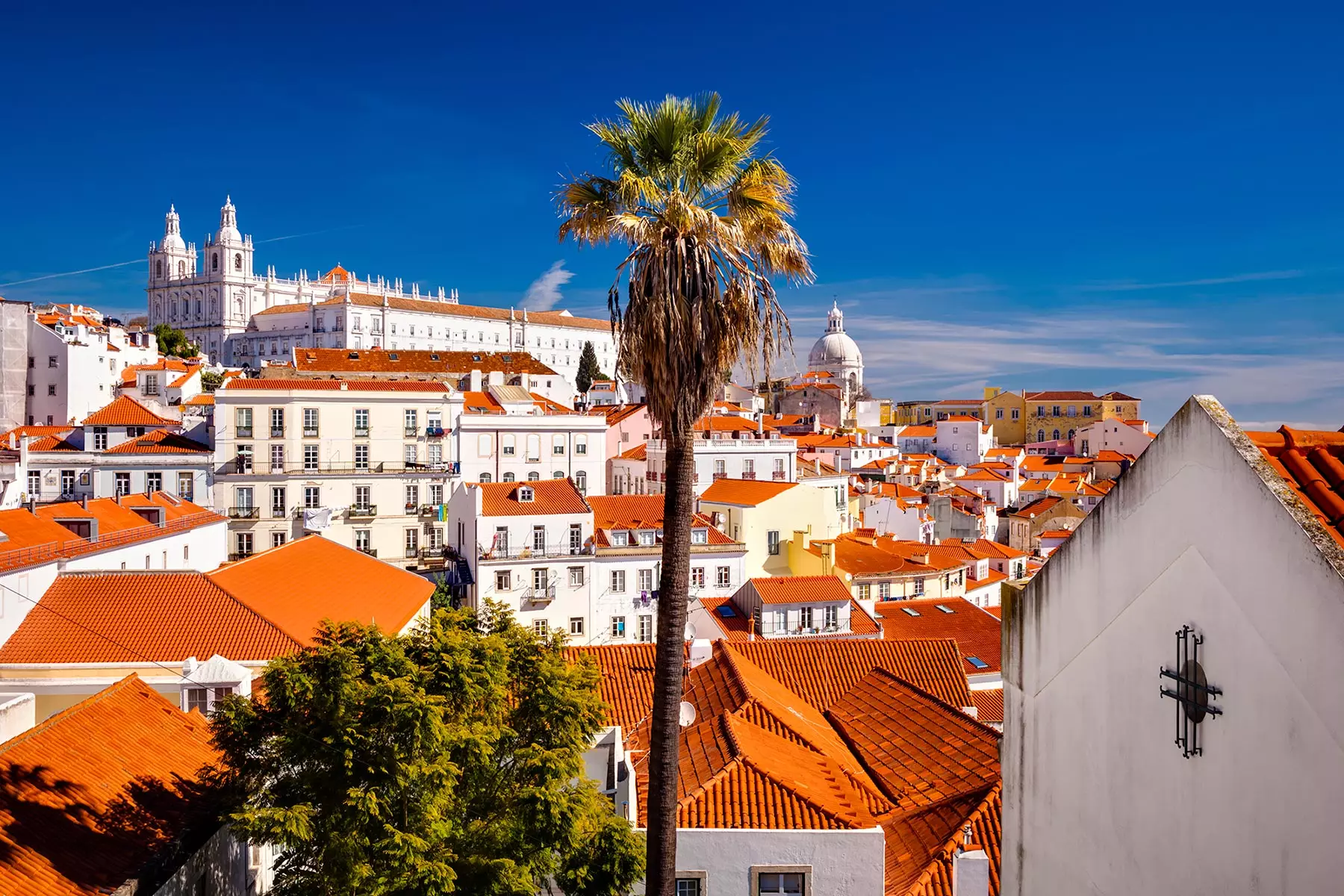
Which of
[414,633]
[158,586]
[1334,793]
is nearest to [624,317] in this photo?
[414,633]

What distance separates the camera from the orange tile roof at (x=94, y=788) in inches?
423

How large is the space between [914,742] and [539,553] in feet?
88.5

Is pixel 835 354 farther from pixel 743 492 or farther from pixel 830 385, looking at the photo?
pixel 743 492

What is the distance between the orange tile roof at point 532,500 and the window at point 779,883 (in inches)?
1191

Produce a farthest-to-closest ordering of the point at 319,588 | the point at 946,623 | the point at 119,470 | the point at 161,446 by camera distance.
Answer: the point at 161,446 → the point at 119,470 → the point at 946,623 → the point at 319,588

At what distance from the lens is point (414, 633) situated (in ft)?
45.4

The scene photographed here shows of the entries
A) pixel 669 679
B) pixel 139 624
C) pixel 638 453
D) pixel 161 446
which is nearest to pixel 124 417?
pixel 161 446

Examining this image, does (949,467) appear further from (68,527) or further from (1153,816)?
(1153,816)

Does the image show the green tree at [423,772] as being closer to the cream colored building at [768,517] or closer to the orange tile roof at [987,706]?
the orange tile roof at [987,706]

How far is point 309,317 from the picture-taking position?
159750 mm

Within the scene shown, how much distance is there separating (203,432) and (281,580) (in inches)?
1170

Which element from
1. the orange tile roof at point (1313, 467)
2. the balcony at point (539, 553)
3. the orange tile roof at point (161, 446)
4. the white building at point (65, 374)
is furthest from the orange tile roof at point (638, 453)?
the orange tile roof at point (1313, 467)

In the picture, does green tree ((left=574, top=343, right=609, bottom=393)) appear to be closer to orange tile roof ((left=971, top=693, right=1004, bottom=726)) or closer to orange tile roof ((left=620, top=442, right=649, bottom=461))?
orange tile roof ((left=620, top=442, right=649, bottom=461))

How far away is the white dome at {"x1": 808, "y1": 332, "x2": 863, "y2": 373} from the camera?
16012 cm
